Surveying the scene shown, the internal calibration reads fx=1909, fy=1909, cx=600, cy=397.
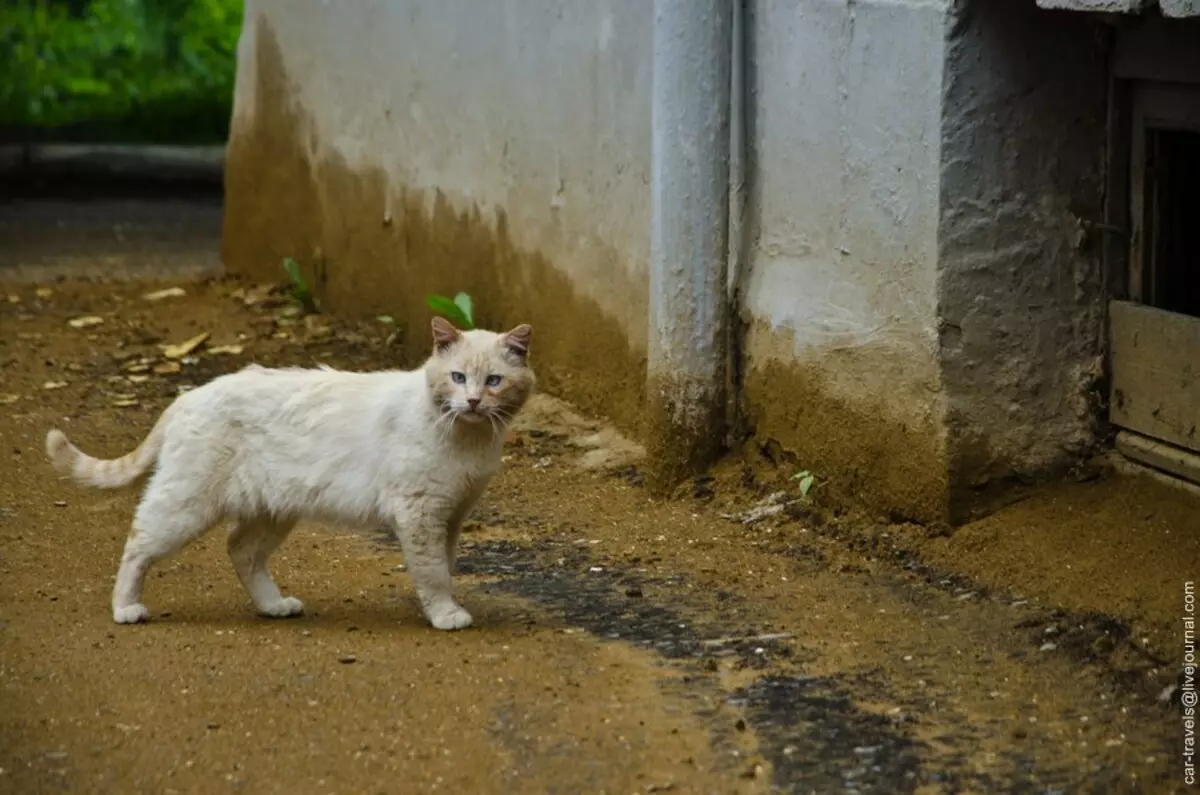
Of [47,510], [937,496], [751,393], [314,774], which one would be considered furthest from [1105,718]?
[47,510]

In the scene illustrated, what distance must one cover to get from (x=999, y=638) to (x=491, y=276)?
155 inches

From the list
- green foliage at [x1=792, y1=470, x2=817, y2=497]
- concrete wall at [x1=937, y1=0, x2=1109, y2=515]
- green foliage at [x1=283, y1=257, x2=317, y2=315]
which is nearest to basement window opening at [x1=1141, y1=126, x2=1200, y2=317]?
concrete wall at [x1=937, y1=0, x2=1109, y2=515]

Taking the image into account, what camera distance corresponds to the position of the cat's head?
5438 millimetres

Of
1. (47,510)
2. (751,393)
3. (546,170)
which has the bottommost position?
(47,510)

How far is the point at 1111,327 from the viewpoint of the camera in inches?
238

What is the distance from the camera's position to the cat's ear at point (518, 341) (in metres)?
5.58

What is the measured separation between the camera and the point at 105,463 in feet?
19.4

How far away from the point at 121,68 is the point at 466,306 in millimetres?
9042

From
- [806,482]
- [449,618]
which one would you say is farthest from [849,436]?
[449,618]

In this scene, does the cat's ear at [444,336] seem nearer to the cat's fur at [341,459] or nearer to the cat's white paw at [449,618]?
the cat's fur at [341,459]

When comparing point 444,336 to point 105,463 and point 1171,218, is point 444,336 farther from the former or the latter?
point 1171,218

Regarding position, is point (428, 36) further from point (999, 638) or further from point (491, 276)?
point (999, 638)

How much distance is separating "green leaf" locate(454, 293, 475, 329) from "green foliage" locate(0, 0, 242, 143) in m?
7.35

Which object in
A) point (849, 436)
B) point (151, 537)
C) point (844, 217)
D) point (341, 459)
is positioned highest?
point (844, 217)
